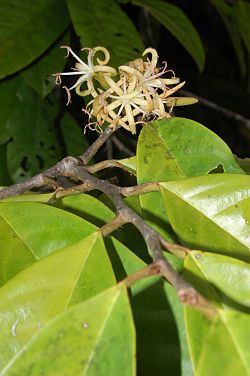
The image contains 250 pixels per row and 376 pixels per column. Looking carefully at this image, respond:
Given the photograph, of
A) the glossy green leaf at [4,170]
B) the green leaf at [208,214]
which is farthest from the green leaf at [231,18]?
the green leaf at [208,214]

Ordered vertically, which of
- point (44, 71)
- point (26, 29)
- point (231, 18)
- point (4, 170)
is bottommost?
point (4, 170)

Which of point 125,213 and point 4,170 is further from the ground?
point 125,213

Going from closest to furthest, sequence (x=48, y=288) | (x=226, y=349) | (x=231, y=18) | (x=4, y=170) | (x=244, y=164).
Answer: (x=226, y=349) < (x=48, y=288) < (x=244, y=164) < (x=4, y=170) < (x=231, y=18)

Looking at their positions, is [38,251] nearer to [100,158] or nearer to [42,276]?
[42,276]

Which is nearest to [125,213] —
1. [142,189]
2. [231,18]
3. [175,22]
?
[142,189]

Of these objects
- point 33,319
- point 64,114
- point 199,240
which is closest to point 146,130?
point 199,240

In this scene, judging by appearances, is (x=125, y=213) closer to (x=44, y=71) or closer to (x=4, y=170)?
(x=44, y=71)

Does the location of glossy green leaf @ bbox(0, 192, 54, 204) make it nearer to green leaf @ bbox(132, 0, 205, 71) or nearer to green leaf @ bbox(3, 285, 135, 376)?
green leaf @ bbox(3, 285, 135, 376)
